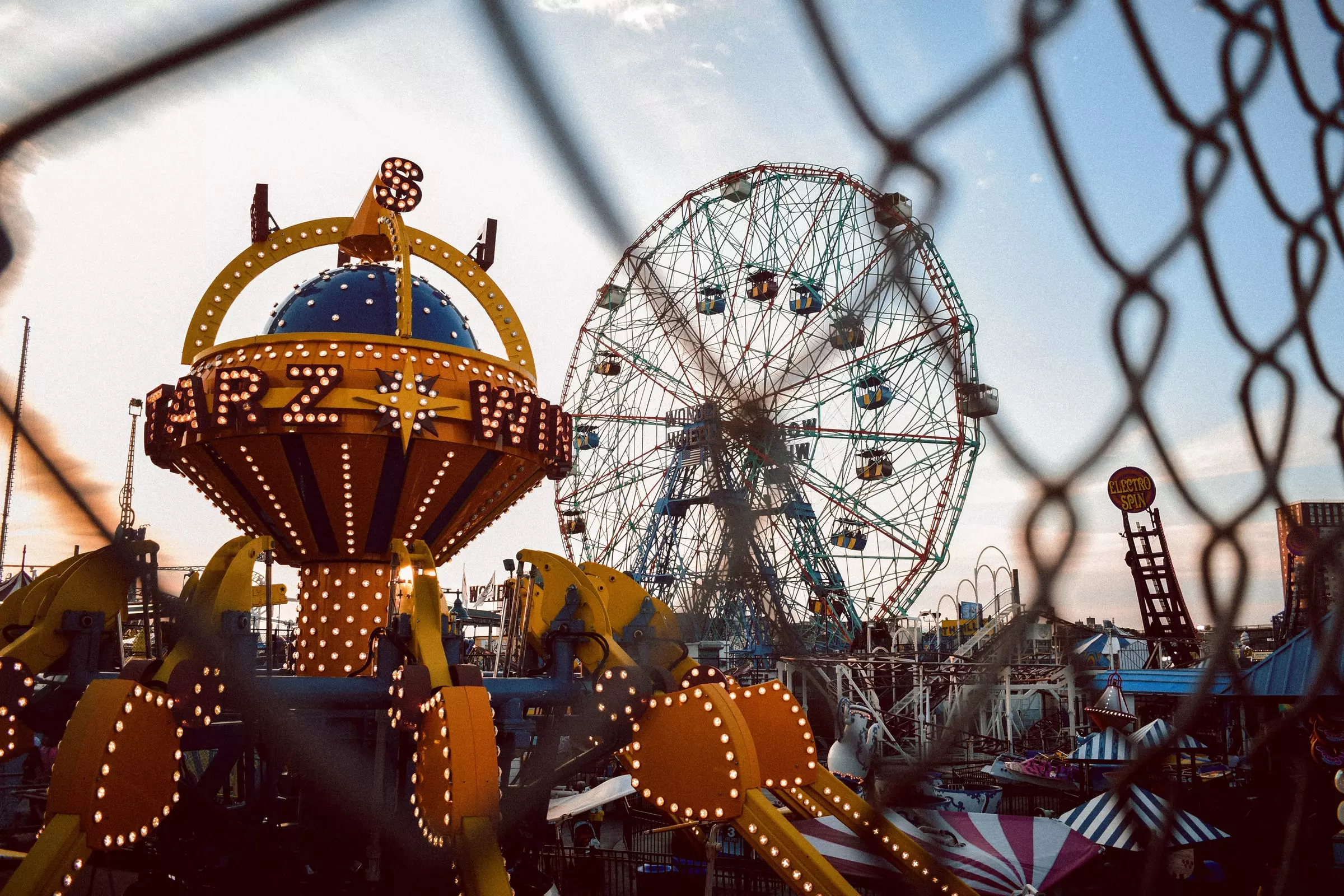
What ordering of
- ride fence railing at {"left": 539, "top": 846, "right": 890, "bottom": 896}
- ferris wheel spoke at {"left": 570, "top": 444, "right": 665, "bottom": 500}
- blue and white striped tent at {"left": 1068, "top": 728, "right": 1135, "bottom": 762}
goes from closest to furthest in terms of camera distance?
ride fence railing at {"left": 539, "top": 846, "right": 890, "bottom": 896} < blue and white striped tent at {"left": 1068, "top": 728, "right": 1135, "bottom": 762} < ferris wheel spoke at {"left": 570, "top": 444, "right": 665, "bottom": 500}

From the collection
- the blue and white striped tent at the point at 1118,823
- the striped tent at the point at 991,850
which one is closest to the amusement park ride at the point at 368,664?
the striped tent at the point at 991,850

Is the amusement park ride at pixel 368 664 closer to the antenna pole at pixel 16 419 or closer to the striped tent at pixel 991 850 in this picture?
the striped tent at pixel 991 850

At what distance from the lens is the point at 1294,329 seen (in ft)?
6.81

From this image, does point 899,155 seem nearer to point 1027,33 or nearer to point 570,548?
point 1027,33

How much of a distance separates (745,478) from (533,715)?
836 centimetres

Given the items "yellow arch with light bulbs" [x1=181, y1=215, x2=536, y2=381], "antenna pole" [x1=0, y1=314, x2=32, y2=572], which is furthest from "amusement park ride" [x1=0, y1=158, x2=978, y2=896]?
"antenna pole" [x1=0, y1=314, x2=32, y2=572]

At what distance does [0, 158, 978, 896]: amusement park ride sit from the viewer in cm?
721

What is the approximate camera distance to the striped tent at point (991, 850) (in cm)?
948

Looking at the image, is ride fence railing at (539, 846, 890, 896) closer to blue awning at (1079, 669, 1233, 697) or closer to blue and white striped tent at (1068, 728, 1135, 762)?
blue and white striped tent at (1068, 728, 1135, 762)

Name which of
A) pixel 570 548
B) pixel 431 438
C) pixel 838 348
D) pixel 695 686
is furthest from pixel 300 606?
pixel 570 548

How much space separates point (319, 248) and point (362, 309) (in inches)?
54.2

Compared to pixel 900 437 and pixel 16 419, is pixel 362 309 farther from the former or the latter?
pixel 900 437

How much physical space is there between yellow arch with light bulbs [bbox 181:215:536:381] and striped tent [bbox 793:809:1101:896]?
18.6 ft

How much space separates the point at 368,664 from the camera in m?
9.02
